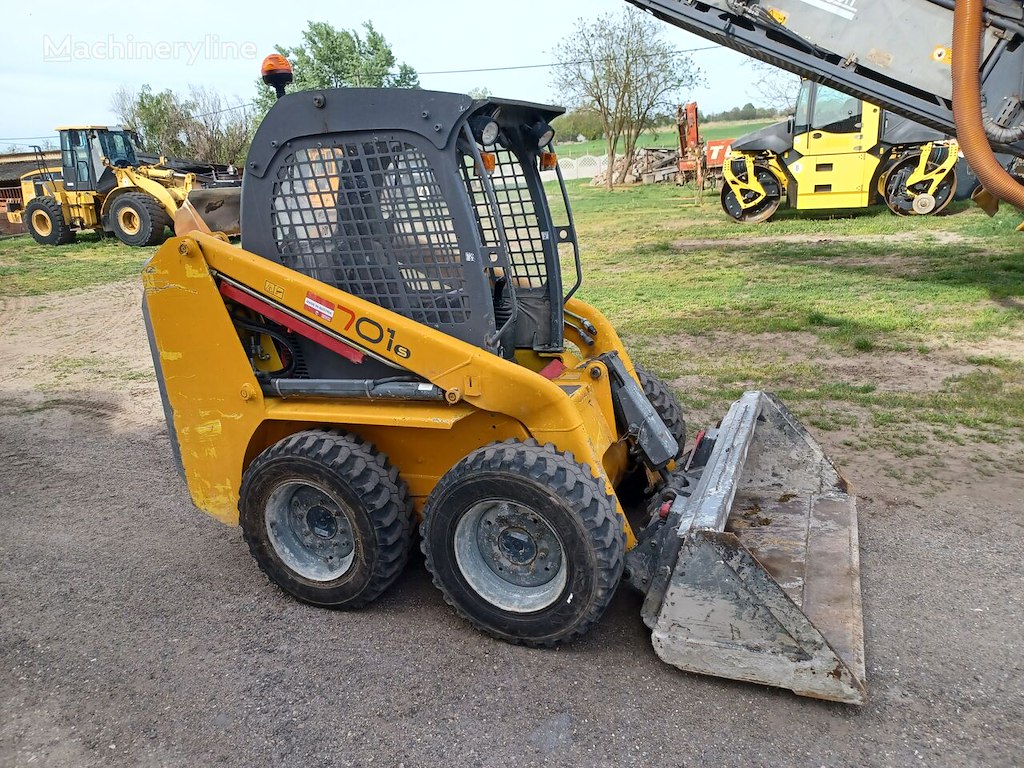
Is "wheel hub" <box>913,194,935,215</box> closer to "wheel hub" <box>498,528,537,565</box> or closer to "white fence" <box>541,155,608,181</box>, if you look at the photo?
"wheel hub" <box>498,528,537,565</box>

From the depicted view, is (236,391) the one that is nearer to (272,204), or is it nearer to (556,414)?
(272,204)

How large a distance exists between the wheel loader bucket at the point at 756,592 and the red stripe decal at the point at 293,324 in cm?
155

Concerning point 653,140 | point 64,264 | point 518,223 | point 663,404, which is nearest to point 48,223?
point 64,264

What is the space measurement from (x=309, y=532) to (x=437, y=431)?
0.80 m

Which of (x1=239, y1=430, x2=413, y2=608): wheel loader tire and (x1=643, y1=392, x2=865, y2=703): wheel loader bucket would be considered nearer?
(x1=643, y1=392, x2=865, y2=703): wheel loader bucket

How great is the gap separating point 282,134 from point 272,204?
31 cm

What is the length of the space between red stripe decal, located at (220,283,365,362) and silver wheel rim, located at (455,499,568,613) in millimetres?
903

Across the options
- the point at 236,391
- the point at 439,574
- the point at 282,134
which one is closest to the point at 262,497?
the point at 236,391

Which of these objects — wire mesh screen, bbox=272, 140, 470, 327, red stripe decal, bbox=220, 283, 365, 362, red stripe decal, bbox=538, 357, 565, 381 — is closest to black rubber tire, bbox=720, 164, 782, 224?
red stripe decal, bbox=538, 357, 565, 381

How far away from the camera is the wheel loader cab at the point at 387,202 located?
319cm

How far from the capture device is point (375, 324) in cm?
329

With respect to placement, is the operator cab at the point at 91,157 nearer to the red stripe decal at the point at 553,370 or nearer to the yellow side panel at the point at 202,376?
the yellow side panel at the point at 202,376

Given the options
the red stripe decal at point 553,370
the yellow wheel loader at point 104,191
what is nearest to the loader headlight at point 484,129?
the red stripe decal at point 553,370

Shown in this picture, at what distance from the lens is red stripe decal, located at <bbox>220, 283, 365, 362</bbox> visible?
3447 mm
